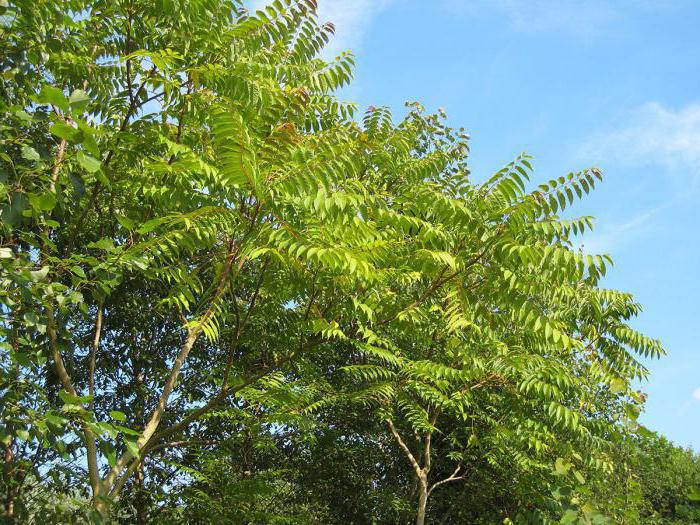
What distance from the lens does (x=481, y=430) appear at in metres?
11.8

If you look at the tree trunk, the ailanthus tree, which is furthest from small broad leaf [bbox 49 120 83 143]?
the tree trunk

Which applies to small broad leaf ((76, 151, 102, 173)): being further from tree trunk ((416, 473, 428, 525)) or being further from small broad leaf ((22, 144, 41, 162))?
tree trunk ((416, 473, 428, 525))

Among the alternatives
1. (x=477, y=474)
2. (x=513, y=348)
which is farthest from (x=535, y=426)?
(x=477, y=474)

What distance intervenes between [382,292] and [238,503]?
4.70m

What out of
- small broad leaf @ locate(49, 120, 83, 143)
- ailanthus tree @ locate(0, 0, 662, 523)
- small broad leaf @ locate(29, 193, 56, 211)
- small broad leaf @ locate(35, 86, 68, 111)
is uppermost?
ailanthus tree @ locate(0, 0, 662, 523)

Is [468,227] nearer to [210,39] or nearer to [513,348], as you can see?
[210,39]

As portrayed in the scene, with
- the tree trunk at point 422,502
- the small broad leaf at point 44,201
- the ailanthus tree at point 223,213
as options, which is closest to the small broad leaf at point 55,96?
the ailanthus tree at point 223,213

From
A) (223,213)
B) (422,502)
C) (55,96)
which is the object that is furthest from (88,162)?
(422,502)

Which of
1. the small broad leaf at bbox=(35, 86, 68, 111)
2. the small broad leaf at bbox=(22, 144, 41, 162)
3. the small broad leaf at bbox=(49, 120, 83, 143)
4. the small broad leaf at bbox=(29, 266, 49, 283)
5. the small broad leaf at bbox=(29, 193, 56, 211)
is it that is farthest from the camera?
the small broad leaf at bbox=(29, 266, 49, 283)

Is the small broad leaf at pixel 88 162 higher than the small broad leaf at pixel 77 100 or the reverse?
the reverse

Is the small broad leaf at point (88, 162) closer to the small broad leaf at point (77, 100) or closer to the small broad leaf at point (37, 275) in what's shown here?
Answer: the small broad leaf at point (77, 100)

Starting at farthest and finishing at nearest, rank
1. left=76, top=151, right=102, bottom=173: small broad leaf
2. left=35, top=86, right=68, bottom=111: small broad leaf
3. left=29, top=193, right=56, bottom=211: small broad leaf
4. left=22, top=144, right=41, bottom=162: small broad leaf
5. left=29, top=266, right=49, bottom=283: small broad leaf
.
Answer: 1. left=29, top=266, right=49, bottom=283: small broad leaf
2. left=29, top=193, right=56, bottom=211: small broad leaf
3. left=22, top=144, right=41, bottom=162: small broad leaf
4. left=76, top=151, right=102, bottom=173: small broad leaf
5. left=35, top=86, right=68, bottom=111: small broad leaf

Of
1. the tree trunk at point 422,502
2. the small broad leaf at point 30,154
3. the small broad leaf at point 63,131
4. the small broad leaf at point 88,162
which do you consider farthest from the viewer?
the tree trunk at point 422,502

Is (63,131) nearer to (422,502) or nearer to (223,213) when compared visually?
(223,213)
